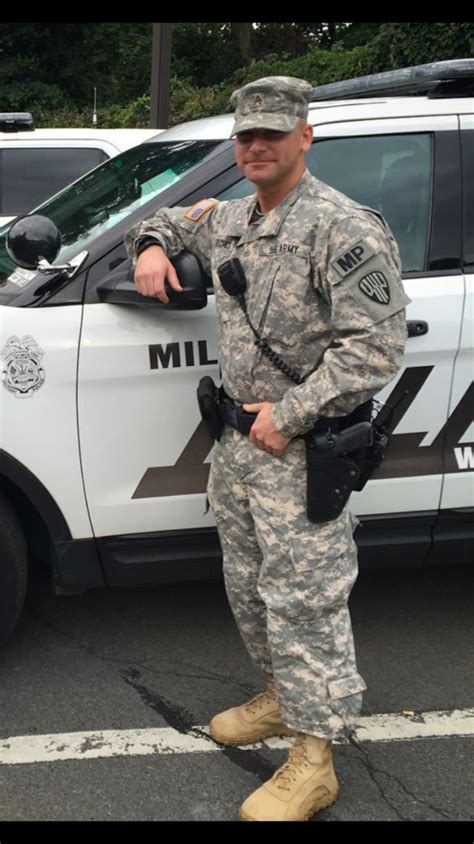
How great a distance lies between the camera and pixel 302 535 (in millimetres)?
2152

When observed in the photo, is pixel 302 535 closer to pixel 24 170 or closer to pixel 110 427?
pixel 110 427

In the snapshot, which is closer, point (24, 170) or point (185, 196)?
point (185, 196)

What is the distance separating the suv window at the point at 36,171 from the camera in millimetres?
6363

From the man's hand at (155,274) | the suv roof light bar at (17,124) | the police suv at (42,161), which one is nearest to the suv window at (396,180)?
the man's hand at (155,274)

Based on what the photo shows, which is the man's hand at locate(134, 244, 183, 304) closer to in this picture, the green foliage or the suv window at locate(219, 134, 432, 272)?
the suv window at locate(219, 134, 432, 272)

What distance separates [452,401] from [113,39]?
74.6 feet

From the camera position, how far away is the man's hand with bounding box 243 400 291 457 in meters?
2.08

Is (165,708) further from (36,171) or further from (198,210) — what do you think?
(36,171)

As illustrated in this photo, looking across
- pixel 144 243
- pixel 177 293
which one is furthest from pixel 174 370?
pixel 144 243

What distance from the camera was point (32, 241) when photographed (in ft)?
7.82

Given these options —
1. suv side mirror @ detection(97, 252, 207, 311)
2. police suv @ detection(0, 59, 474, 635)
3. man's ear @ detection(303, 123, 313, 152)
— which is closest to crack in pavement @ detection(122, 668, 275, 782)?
police suv @ detection(0, 59, 474, 635)

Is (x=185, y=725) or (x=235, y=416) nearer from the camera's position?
(x=235, y=416)

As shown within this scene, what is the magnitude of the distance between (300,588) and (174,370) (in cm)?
76
